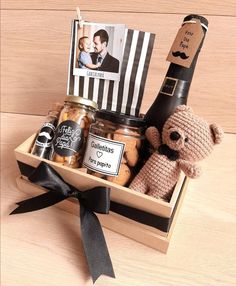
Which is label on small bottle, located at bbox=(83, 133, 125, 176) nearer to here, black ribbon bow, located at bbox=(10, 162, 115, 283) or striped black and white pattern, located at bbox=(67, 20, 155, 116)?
black ribbon bow, located at bbox=(10, 162, 115, 283)

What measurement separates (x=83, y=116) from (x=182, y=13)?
1.28 ft

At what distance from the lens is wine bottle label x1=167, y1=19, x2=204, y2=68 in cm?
48

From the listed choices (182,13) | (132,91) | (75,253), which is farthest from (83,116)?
(182,13)

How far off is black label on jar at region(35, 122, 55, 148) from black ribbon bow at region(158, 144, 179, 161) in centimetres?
24

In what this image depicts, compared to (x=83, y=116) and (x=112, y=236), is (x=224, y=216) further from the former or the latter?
(x=83, y=116)

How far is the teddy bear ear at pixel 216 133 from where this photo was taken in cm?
46

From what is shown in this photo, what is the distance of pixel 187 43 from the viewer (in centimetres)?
49

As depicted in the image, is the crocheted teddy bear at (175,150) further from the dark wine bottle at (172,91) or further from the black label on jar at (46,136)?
the black label on jar at (46,136)

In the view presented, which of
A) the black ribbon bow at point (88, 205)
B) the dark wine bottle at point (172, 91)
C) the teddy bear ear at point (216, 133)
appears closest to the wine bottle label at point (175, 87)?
the dark wine bottle at point (172, 91)

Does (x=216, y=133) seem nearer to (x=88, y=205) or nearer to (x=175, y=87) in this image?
(x=175, y=87)

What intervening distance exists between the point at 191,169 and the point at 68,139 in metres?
0.23

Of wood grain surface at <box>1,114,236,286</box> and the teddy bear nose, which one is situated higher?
the teddy bear nose

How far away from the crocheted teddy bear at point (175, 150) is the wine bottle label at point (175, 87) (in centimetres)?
8

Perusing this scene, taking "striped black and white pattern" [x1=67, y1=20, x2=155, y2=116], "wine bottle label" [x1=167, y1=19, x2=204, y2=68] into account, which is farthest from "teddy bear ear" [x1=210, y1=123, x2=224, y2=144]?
"striped black and white pattern" [x1=67, y1=20, x2=155, y2=116]
